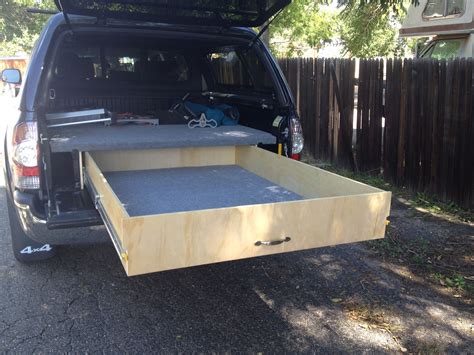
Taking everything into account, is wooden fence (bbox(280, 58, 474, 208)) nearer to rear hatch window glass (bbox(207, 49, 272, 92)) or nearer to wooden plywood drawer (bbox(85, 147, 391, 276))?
rear hatch window glass (bbox(207, 49, 272, 92))

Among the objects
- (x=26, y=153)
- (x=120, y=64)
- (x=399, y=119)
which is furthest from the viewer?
(x=399, y=119)

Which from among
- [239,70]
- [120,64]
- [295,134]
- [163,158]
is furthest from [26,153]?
[239,70]

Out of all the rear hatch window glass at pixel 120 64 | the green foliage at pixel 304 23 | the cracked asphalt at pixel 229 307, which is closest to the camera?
the cracked asphalt at pixel 229 307

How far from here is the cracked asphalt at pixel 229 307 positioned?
10.6 feet

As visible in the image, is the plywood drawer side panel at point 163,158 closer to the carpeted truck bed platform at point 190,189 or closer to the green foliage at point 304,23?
the carpeted truck bed platform at point 190,189

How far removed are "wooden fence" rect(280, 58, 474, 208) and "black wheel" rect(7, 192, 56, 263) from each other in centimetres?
471

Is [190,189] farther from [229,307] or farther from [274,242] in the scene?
[274,242]

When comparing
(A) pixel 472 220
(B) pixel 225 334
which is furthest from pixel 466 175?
(B) pixel 225 334

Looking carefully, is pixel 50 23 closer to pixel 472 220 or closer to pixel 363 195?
pixel 363 195

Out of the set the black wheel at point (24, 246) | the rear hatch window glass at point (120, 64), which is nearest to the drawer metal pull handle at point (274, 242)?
the black wheel at point (24, 246)

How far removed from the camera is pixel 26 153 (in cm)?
345

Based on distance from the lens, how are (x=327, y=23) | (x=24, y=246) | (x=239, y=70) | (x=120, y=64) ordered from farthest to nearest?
(x=327, y=23) → (x=120, y=64) → (x=239, y=70) → (x=24, y=246)

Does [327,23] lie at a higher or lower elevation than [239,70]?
higher

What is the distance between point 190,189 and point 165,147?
567mm
